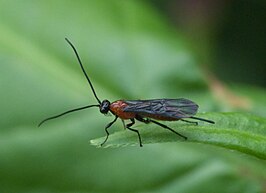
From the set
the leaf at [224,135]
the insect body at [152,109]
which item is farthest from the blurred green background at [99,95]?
the leaf at [224,135]

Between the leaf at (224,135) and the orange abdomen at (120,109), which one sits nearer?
the leaf at (224,135)

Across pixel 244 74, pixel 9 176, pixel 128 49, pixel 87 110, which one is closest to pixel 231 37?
pixel 244 74

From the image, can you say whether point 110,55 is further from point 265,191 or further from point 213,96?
point 265,191

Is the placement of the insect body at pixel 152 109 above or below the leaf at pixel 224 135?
above

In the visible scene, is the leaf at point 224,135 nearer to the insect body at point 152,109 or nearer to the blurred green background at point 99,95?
the insect body at point 152,109

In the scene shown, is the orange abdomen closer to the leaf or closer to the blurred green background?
the blurred green background

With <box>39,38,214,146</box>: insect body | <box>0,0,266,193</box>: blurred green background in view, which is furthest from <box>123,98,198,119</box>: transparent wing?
<box>0,0,266,193</box>: blurred green background
